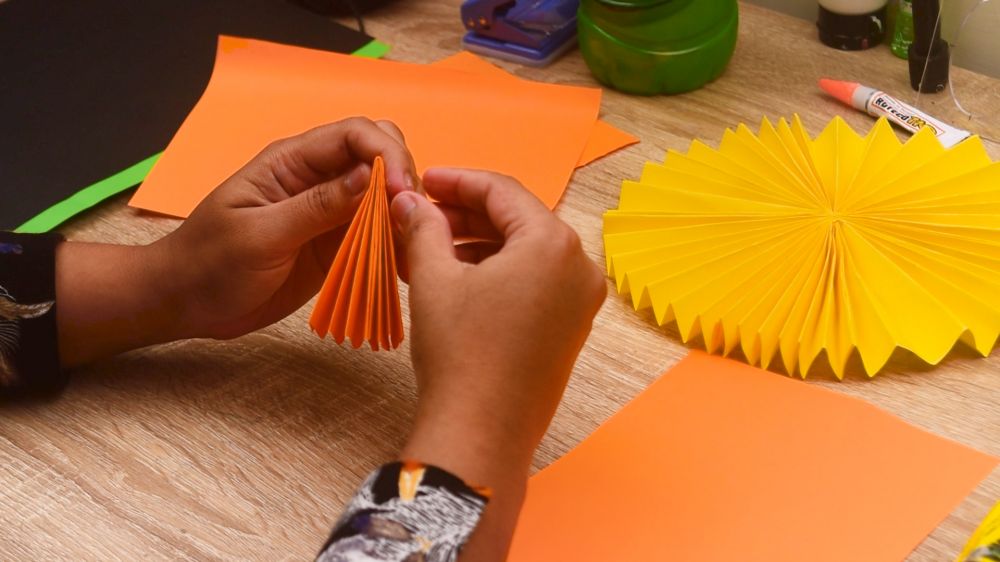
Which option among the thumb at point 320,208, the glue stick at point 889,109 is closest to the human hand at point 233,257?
the thumb at point 320,208

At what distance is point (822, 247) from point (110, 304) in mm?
500

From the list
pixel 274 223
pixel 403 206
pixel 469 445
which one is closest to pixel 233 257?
pixel 274 223

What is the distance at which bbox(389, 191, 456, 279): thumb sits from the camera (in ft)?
1.89

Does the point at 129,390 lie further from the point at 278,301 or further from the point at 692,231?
the point at 692,231

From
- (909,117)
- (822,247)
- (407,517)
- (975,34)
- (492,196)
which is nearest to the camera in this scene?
(407,517)

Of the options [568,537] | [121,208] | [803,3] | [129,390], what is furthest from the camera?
[803,3]

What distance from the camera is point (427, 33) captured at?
1158 mm

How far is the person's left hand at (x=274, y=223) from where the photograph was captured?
0.68 metres

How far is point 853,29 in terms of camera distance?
40.5 inches

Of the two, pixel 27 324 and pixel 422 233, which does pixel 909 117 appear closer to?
pixel 422 233

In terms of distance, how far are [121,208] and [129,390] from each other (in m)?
0.25

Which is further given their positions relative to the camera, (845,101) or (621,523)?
(845,101)

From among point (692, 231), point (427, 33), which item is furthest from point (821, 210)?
point (427, 33)

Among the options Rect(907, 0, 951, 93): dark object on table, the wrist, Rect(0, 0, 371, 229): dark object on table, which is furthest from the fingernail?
Rect(907, 0, 951, 93): dark object on table
